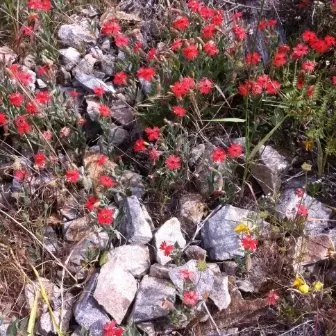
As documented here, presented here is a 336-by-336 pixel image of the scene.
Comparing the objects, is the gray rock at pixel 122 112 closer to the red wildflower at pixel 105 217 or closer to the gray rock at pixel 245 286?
the red wildflower at pixel 105 217

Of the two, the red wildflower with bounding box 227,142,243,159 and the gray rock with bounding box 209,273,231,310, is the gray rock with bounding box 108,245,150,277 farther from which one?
the red wildflower with bounding box 227,142,243,159

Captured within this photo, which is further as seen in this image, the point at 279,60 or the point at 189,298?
the point at 279,60

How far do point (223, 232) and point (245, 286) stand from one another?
1.09 ft

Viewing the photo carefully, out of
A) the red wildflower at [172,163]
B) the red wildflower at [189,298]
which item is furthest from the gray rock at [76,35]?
the red wildflower at [189,298]

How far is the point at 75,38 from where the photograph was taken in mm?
4184

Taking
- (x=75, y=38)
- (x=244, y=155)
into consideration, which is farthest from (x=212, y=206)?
(x=75, y=38)

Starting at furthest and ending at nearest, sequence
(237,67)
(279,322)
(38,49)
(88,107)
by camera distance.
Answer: (38,49) < (88,107) < (237,67) < (279,322)

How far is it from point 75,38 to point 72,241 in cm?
178

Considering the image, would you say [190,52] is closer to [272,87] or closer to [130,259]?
[272,87]

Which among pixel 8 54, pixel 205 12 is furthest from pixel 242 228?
pixel 8 54

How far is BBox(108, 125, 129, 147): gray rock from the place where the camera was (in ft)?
11.8

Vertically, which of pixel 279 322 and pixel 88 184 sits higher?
pixel 88 184

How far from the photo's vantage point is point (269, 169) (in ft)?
10.7

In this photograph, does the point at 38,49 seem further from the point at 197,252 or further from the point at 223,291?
the point at 223,291
